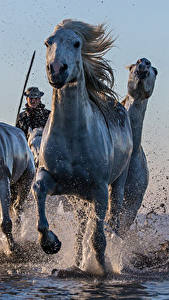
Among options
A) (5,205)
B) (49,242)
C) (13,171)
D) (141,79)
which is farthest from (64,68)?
(13,171)

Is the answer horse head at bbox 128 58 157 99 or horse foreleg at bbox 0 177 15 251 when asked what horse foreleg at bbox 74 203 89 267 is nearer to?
horse foreleg at bbox 0 177 15 251

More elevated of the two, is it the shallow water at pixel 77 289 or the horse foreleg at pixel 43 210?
the horse foreleg at pixel 43 210

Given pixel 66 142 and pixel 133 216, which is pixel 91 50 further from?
pixel 133 216

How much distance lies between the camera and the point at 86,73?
716 cm

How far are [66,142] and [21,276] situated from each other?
1538 mm

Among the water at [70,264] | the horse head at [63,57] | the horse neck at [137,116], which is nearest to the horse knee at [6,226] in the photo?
the water at [70,264]

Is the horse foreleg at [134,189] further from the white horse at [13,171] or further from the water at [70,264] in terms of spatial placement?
the white horse at [13,171]

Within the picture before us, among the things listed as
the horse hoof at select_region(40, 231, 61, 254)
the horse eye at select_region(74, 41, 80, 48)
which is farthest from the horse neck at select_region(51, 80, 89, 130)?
the horse hoof at select_region(40, 231, 61, 254)

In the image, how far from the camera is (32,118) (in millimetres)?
12445

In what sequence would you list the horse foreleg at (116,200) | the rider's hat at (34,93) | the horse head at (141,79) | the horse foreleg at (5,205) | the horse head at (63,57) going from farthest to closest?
the rider's hat at (34,93) → the horse foreleg at (5,205) → the horse head at (141,79) → the horse foreleg at (116,200) → the horse head at (63,57)

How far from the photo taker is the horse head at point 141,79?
28.9 feet

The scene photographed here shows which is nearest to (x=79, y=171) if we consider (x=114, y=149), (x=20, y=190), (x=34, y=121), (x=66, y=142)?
(x=66, y=142)

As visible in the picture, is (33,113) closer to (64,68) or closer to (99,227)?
(99,227)

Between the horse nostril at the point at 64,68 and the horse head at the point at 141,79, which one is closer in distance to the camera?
the horse nostril at the point at 64,68
